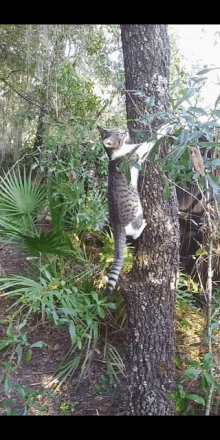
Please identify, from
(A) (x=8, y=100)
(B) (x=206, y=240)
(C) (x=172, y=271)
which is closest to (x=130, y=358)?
(C) (x=172, y=271)

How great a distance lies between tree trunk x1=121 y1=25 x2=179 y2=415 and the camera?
7.14ft

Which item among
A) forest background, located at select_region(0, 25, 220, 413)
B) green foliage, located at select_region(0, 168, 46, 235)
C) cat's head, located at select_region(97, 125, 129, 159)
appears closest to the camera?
cat's head, located at select_region(97, 125, 129, 159)

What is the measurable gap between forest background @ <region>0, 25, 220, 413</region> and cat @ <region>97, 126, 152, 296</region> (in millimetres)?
405

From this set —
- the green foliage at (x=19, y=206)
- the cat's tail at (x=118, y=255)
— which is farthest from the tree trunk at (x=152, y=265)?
the green foliage at (x=19, y=206)

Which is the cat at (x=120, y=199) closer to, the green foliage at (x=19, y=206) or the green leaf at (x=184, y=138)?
the green leaf at (x=184, y=138)

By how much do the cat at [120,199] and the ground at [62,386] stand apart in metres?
0.83

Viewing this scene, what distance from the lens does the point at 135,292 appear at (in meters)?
2.24

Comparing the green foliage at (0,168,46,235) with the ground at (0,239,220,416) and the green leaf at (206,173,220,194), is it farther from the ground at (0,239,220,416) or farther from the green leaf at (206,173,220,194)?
the green leaf at (206,173,220,194)

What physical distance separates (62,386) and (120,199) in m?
1.41

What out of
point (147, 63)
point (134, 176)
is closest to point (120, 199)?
point (134, 176)

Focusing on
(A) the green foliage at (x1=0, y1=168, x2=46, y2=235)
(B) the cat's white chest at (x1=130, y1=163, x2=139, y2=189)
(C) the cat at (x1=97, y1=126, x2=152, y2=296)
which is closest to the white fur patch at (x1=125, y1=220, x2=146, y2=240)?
(C) the cat at (x1=97, y1=126, x2=152, y2=296)

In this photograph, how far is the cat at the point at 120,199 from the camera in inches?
92.4

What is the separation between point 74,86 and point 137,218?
89.8 inches

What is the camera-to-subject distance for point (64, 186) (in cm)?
362
